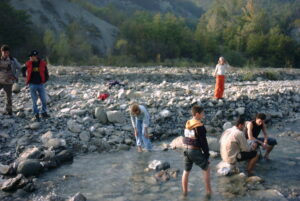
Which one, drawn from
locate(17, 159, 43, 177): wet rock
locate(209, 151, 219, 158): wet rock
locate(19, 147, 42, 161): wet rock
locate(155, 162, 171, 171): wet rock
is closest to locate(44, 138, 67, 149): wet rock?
locate(19, 147, 42, 161): wet rock

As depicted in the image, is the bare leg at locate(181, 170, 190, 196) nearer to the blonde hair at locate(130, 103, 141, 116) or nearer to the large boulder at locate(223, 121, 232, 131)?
the blonde hair at locate(130, 103, 141, 116)

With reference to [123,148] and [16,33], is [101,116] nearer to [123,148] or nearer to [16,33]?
[123,148]

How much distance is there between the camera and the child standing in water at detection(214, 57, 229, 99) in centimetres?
1164

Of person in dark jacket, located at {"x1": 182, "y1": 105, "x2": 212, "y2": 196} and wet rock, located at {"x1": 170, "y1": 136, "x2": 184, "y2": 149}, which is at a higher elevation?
person in dark jacket, located at {"x1": 182, "y1": 105, "x2": 212, "y2": 196}

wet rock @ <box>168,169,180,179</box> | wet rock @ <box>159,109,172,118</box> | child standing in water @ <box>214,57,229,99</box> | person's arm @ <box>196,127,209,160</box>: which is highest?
child standing in water @ <box>214,57,229,99</box>

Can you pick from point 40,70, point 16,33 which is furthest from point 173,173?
point 16,33

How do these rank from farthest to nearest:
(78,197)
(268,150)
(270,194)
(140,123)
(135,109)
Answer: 1. (140,123)
2. (268,150)
3. (135,109)
4. (270,194)
5. (78,197)

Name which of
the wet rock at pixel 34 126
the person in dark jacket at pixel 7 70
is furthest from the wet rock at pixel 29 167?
the person in dark jacket at pixel 7 70

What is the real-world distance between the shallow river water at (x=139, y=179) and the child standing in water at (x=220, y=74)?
3.68 meters

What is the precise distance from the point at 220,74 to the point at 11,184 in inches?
298

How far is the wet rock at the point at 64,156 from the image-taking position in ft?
26.1

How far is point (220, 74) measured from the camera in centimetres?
1173

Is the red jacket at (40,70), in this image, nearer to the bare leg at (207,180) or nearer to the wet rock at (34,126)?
the wet rock at (34,126)

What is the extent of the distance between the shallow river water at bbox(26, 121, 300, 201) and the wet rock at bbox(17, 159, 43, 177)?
0.17 metres
